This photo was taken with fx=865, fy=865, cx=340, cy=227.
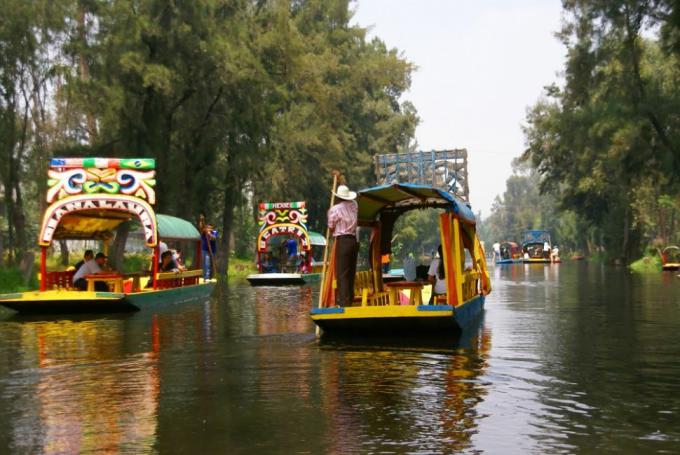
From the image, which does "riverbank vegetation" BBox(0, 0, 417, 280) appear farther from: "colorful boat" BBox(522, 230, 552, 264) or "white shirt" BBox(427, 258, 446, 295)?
"colorful boat" BBox(522, 230, 552, 264)

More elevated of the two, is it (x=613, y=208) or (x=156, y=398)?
(x=613, y=208)

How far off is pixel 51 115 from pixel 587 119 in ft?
87.8

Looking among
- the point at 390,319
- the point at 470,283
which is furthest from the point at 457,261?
Answer: the point at 470,283

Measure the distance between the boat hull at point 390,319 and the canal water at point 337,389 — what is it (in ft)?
0.95

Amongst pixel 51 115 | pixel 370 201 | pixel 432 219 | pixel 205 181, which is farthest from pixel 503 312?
pixel 432 219

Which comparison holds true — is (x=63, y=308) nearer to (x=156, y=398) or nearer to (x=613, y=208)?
(x=156, y=398)

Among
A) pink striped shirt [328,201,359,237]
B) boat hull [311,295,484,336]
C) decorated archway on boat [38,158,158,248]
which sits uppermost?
decorated archway on boat [38,158,158,248]

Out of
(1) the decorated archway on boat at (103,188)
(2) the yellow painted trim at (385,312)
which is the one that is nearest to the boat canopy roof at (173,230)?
(1) the decorated archway on boat at (103,188)

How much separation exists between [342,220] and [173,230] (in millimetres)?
13660

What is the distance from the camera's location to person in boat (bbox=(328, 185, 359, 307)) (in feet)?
47.9

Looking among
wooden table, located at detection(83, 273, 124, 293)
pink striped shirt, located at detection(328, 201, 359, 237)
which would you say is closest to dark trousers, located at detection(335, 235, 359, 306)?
pink striped shirt, located at detection(328, 201, 359, 237)

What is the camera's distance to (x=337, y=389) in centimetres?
961

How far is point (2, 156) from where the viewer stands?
36.2 m

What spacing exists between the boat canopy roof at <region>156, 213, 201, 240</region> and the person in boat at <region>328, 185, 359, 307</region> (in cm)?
1181
